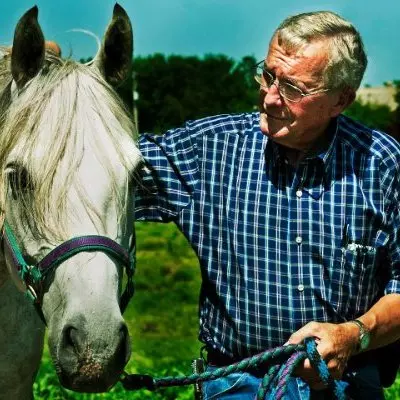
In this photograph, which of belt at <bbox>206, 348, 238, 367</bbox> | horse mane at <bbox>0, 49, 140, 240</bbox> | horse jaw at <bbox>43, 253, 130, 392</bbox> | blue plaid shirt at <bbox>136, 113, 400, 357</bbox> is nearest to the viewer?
horse jaw at <bbox>43, 253, 130, 392</bbox>

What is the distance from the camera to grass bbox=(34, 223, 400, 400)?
5.91m

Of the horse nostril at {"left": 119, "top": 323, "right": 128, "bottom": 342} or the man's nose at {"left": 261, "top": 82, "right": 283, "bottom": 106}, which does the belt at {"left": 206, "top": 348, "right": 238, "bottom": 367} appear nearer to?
the horse nostril at {"left": 119, "top": 323, "right": 128, "bottom": 342}

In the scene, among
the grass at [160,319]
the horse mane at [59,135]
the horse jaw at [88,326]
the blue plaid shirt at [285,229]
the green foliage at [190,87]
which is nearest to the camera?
the horse jaw at [88,326]

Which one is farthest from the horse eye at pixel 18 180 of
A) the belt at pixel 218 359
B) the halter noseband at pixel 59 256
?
the belt at pixel 218 359

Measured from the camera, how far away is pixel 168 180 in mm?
A: 3178

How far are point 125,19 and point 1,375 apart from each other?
4.84 feet

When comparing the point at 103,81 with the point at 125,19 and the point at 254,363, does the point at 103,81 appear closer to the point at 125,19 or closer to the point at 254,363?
the point at 125,19

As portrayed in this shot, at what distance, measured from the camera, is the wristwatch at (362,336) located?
2.89 metres

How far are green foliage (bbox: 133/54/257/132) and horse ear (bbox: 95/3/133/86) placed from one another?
30.1 metres

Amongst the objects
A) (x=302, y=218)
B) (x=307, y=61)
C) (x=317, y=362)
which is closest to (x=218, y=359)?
(x=317, y=362)

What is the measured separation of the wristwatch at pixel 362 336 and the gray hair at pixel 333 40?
0.81 m

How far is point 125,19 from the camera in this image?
299cm

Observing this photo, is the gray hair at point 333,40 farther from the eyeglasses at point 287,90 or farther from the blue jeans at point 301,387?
the blue jeans at point 301,387

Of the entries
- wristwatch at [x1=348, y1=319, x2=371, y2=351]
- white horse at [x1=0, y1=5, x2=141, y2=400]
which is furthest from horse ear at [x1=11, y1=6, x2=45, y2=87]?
wristwatch at [x1=348, y1=319, x2=371, y2=351]
